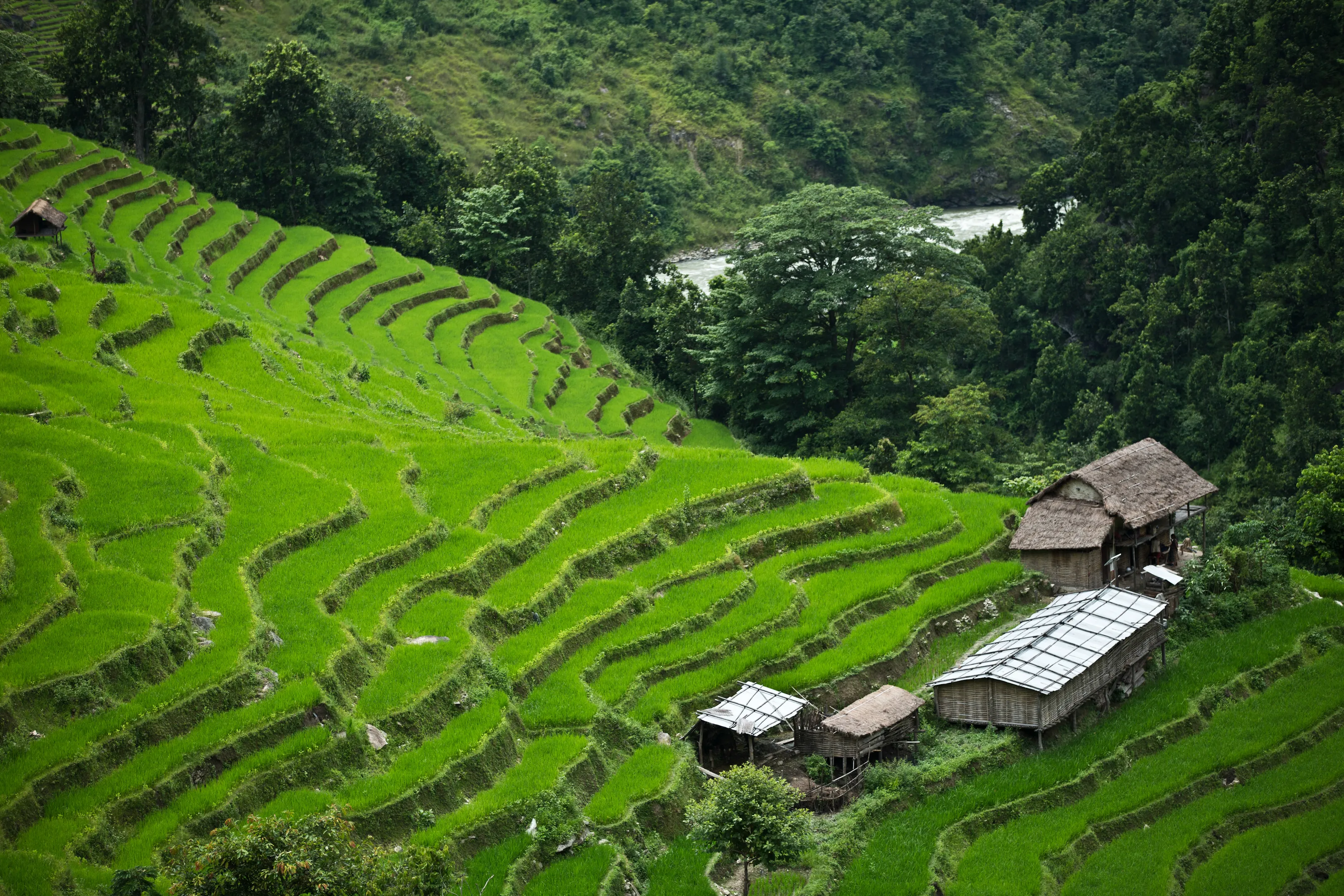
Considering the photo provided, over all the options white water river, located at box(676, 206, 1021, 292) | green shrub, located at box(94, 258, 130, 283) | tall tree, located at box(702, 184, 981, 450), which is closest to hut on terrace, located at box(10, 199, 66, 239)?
green shrub, located at box(94, 258, 130, 283)

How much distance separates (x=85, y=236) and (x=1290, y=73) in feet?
139

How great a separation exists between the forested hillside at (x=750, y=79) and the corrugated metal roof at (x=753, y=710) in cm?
5797

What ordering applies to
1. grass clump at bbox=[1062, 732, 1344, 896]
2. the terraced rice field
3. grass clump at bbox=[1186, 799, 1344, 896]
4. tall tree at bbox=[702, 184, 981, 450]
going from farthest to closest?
1. tall tree at bbox=[702, 184, 981, 450]
2. grass clump at bbox=[1186, 799, 1344, 896]
3. grass clump at bbox=[1062, 732, 1344, 896]
4. the terraced rice field

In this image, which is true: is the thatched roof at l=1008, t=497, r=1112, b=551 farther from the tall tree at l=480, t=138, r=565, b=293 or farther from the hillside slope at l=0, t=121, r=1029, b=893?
the tall tree at l=480, t=138, r=565, b=293

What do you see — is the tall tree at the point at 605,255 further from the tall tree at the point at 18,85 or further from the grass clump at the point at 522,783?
the grass clump at the point at 522,783

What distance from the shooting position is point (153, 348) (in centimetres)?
2997

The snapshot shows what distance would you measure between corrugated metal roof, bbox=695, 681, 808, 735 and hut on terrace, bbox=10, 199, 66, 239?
25.4 meters

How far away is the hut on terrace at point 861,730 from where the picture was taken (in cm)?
1983

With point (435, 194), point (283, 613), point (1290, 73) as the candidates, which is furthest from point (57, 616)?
point (1290, 73)

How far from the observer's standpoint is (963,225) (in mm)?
78125

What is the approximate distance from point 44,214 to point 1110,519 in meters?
29.0

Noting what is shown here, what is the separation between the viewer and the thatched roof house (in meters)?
19.8

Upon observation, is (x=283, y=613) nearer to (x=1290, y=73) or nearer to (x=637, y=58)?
(x=1290, y=73)

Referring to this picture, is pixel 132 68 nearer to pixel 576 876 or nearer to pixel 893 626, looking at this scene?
pixel 893 626
